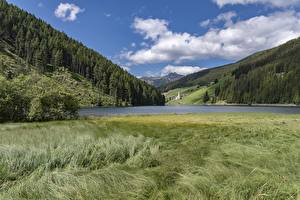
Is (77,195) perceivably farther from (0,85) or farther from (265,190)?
(0,85)

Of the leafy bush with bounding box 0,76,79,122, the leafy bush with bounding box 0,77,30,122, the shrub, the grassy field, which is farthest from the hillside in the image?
the grassy field

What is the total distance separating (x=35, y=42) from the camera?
640 ft

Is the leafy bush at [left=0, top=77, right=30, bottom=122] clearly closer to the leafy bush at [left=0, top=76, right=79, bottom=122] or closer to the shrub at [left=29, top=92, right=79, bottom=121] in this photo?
the leafy bush at [left=0, top=76, right=79, bottom=122]

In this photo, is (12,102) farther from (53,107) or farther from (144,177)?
(144,177)

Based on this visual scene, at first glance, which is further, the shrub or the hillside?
the hillside

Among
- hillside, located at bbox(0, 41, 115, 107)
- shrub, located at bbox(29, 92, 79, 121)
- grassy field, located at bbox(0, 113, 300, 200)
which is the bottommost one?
grassy field, located at bbox(0, 113, 300, 200)

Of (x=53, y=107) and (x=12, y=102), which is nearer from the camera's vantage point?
(x=12, y=102)

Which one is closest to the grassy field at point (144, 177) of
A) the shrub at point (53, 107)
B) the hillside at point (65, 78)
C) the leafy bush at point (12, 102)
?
the leafy bush at point (12, 102)

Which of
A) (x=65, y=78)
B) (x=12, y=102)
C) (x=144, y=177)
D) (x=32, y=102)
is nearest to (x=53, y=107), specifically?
(x=32, y=102)

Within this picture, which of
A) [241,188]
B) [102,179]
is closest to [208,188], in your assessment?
[241,188]

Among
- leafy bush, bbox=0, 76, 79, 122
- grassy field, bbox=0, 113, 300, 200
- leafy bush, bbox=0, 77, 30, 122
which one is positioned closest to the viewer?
grassy field, bbox=0, 113, 300, 200

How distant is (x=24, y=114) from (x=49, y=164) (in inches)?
1862

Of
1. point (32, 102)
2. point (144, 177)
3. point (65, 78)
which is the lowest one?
point (144, 177)

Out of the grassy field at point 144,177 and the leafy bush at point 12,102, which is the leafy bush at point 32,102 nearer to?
the leafy bush at point 12,102
